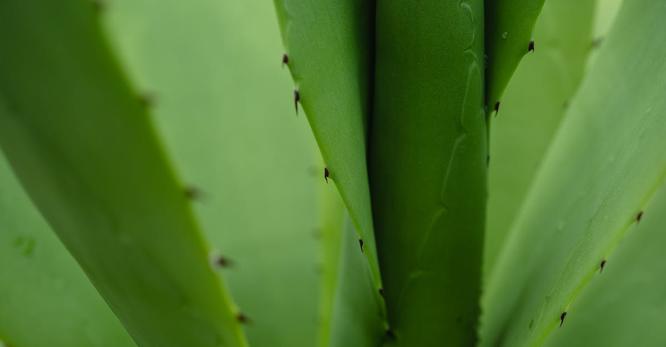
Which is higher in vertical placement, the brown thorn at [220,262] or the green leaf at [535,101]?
the brown thorn at [220,262]

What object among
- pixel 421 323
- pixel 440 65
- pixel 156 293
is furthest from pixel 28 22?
pixel 421 323

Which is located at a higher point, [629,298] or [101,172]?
[101,172]

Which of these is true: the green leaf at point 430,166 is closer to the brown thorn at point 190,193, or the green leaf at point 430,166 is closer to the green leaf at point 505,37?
the green leaf at point 505,37

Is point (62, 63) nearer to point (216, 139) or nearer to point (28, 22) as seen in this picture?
point (28, 22)

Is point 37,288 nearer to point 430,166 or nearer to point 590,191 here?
point 430,166

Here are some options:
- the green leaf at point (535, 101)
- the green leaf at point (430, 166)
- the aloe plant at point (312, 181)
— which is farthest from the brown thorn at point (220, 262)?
the green leaf at point (535, 101)

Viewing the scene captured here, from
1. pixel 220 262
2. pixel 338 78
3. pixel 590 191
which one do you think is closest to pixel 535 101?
pixel 590 191
